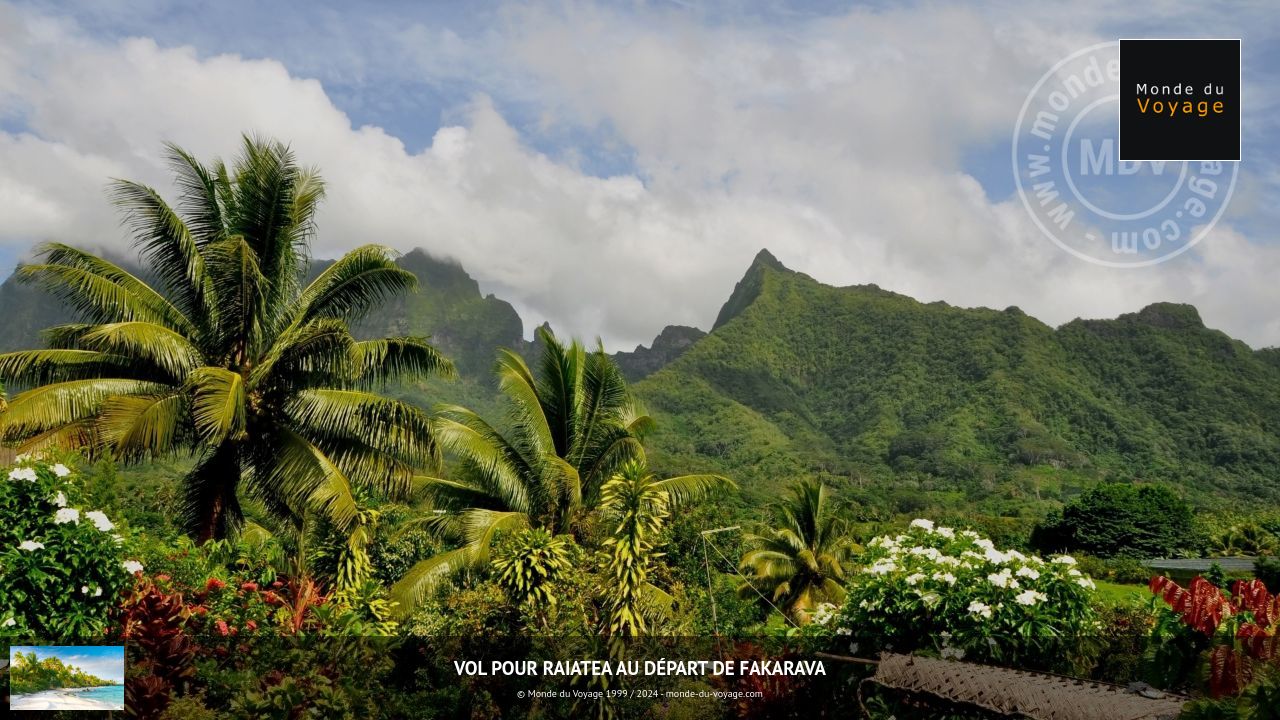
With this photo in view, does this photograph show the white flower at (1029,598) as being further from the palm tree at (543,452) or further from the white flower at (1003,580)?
the palm tree at (543,452)

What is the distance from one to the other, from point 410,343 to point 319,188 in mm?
2593

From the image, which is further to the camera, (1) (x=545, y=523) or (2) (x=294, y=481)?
(1) (x=545, y=523)

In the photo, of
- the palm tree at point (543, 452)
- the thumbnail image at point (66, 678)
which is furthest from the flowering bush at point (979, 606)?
the palm tree at point (543, 452)

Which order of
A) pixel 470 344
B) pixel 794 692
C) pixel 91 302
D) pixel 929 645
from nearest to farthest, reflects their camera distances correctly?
pixel 929 645, pixel 794 692, pixel 91 302, pixel 470 344

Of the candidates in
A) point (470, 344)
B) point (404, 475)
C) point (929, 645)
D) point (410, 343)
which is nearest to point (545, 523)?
point (404, 475)

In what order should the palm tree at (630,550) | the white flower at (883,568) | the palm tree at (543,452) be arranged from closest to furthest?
the white flower at (883,568) < the palm tree at (630,550) < the palm tree at (543,452)

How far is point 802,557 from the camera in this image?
83.0 feet

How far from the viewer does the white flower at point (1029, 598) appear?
6.00 meters

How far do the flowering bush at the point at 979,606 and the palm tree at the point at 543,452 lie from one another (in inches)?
255

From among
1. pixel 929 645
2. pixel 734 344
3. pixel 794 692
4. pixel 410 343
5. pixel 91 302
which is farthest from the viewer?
pixel 734 344

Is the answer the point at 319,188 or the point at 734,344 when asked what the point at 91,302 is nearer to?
the point at 319,188

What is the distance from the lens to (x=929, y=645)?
255 inches

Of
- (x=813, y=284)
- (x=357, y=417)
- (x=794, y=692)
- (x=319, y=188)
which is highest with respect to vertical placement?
(x=813, y=284)

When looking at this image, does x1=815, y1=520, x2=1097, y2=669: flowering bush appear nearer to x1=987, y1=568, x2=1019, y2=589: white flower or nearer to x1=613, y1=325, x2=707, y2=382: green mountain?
x1=987, y1=568, x2=1019, y2=589: white flower
